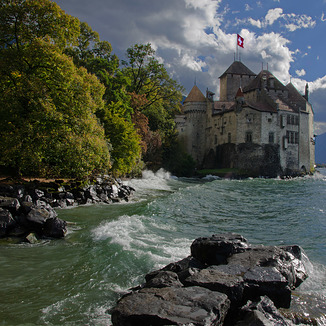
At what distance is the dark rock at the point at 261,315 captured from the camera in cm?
445

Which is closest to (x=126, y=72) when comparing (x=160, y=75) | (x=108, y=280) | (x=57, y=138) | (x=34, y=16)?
(x=160, y=75)

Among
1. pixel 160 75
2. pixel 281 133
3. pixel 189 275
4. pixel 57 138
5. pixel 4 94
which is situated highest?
pixel 160 75

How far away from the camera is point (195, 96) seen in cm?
7006

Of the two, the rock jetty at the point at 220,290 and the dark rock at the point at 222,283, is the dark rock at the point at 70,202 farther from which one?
the dark rock at the point at 222,283

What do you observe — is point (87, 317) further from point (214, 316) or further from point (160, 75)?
point (160, 75)

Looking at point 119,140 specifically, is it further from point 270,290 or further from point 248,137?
point 248,137

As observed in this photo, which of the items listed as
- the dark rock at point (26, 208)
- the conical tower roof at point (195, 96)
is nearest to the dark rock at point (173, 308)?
the dark rock at point (26, 208)

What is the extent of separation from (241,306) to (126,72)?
1632 inches

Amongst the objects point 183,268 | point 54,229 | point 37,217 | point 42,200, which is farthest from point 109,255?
point 42,200

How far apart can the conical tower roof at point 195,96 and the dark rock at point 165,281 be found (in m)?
66.1

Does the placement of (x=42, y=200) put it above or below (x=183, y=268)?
above

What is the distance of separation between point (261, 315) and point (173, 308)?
4.53 ft

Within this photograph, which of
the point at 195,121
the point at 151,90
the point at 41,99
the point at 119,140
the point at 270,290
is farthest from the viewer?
the point at 195,121

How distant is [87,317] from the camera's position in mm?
5340
